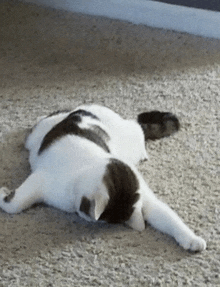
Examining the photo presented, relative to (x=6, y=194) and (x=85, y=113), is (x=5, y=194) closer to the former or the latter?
(x=6, y=194)

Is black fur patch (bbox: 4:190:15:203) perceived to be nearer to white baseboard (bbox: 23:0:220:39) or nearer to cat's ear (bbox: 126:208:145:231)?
cat's ear (bbox: 126:208:145:231)

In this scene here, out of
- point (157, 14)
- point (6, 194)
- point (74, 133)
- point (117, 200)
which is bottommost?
point (6, 194)

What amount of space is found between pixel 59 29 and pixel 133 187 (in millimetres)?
1912

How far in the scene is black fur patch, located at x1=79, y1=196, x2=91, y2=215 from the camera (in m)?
1.54

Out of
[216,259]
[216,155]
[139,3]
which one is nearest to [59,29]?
[139,3]

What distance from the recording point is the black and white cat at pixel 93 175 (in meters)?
1.57

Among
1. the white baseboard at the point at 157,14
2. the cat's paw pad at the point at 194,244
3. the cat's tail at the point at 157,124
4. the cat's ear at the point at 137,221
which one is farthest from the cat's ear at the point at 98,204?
the white baseboard at the point at 157,14

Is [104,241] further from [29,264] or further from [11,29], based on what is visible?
[11,29]

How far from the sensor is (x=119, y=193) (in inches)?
61.1

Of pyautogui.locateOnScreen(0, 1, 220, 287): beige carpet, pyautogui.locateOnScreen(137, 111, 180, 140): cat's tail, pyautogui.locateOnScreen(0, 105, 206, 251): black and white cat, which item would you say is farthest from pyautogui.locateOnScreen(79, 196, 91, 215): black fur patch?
pyautogui.locateOnScreen(137, 111, 180, 140): cat's tail

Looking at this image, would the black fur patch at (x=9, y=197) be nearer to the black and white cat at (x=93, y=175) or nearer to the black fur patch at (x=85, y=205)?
the black and white cat at (x=93, y=175)

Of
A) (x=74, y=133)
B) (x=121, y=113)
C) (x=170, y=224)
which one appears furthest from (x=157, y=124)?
(x=170, y=224)

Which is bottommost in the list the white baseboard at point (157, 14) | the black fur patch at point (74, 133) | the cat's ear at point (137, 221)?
the cat's ear at point (137, 221)

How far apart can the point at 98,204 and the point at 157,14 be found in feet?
6.73
